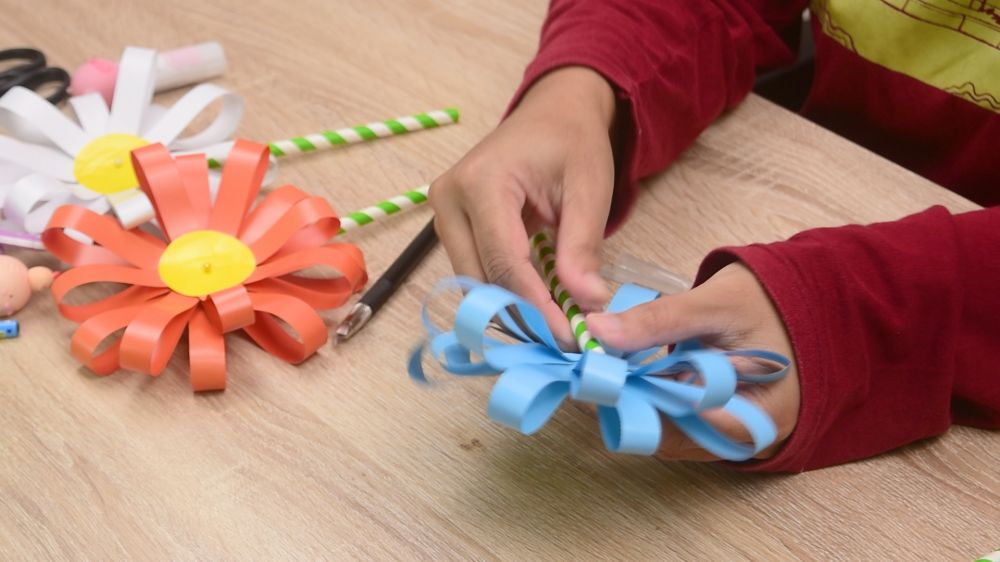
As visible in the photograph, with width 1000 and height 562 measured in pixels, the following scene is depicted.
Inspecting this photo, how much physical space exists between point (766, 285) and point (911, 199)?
0.26m

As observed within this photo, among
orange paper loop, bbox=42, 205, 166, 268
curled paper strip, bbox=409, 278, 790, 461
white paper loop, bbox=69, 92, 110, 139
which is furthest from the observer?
white paper loop, bbox=69, 92, 110, 139

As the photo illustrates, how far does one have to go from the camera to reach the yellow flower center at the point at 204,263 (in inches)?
24.8

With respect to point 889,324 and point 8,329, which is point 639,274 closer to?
point 889,324

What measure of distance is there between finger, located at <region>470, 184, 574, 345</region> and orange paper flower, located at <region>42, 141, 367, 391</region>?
0.38 feet

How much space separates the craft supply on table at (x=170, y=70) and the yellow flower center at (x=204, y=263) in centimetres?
23

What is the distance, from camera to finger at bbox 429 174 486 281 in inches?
23.0

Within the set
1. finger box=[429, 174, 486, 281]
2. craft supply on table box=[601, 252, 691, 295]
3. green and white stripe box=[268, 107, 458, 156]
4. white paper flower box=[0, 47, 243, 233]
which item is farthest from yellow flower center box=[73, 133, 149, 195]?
craft supply on table box=[601, 252, 691, 295]

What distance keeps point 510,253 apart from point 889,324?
0.23 meters

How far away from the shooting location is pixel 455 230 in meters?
0.60

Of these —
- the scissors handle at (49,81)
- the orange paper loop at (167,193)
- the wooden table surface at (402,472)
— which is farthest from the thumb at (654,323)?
the scissors handle at (49,81)

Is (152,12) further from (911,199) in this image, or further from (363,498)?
(911,199)

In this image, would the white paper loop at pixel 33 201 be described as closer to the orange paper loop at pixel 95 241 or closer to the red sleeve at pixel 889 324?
the orange paper loop at pixel 95 241

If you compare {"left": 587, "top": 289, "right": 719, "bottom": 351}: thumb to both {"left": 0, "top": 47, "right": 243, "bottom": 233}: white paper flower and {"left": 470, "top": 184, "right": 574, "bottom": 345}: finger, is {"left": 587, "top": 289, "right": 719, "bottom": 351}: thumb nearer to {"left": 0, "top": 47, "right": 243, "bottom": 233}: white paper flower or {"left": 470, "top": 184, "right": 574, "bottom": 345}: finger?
{"left": 470, "top": 184, "right": 574, "bottom": 345}: finger

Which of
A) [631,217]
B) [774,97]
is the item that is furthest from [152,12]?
[774,97]
